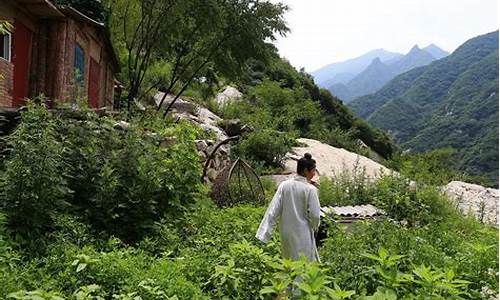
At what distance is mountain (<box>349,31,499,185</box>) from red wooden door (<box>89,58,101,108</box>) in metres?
17.7

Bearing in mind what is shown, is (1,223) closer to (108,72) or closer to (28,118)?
(28,118)

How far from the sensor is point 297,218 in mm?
5465

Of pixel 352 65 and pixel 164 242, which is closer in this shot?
pixel 164 242

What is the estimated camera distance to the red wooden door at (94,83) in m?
15.6

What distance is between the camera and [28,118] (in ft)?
21.4

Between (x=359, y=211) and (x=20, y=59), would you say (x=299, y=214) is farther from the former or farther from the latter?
(x=20, y=59)

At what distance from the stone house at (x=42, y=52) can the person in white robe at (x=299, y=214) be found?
A: 5.49 m

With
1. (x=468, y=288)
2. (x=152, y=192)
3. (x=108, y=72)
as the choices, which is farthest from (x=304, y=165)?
(x=108, y=72)

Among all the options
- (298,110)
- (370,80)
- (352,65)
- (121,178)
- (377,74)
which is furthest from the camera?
(352,65)

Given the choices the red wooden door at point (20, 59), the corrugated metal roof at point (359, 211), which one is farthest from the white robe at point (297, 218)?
the red wooden door at point (20, 59)

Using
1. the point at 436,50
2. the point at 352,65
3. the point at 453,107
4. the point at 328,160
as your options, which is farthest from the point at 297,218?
the point at 352,65

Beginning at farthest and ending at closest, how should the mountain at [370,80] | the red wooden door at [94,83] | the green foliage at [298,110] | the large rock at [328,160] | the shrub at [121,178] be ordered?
the mountain at [370,80] < the green foliage at [298,110] < the large rock at [328,160] < the red wooden door at [94,83] < the shrub at [121,178]

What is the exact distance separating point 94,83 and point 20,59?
15.6 ft

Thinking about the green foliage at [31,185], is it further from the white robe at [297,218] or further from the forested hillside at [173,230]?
the white robe at [297,218]
